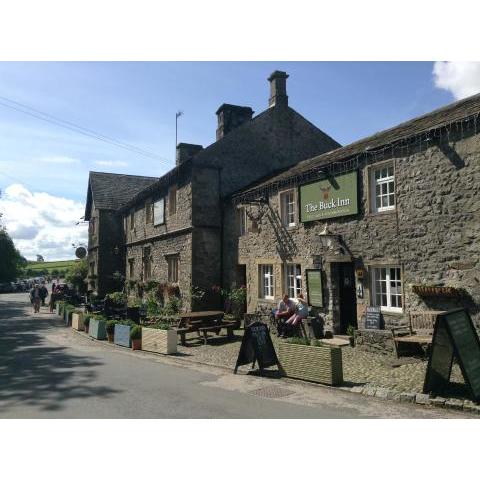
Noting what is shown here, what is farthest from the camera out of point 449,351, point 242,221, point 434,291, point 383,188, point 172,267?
point 172,267

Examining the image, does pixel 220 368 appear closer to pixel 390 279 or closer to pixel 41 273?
pixel 390 279

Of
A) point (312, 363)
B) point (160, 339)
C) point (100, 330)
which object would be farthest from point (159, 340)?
point (312, 363)

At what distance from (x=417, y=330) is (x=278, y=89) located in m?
14.6

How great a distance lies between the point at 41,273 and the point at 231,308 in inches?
3953

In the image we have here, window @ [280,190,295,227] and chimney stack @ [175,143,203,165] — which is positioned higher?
chimney stack @ [175,143,203,165]

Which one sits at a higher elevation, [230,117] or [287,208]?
[230,117]

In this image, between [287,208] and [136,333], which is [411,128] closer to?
[287,208]

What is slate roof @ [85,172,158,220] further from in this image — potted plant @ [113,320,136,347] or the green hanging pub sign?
the green hanging pub sign

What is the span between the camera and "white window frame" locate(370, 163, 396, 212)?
11.7 m

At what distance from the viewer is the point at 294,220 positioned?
15.1 m

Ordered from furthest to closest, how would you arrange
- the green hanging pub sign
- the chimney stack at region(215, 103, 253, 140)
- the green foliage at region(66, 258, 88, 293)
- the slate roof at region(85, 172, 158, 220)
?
1. the green foliage at region(66, 258, 88, 293)
2. the slate roof at region(85, 172, 158, 220)
3. the chimney stack at region(215, 103, 253, 140)
4. the green hanging pub sign

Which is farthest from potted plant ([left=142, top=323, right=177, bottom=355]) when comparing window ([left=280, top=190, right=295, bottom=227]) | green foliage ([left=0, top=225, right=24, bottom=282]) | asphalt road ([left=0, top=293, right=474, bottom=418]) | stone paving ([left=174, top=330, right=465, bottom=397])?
green foliage ([left=0, top=225, right=24, bottom=282])

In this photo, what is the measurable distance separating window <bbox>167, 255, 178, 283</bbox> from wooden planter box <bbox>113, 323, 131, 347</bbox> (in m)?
6.69

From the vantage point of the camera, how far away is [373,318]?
11.5 metres
